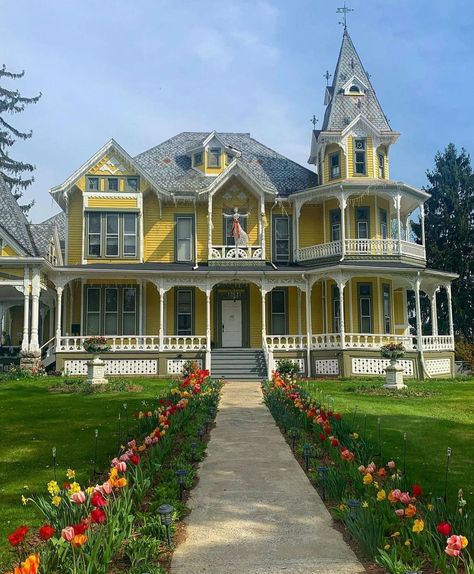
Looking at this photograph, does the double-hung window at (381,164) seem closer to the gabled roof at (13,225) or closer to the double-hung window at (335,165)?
the double-hung window at (335,165)

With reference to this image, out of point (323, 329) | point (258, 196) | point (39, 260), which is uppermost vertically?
point (258, 196)

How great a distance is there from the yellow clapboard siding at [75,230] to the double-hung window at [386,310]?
1351 centimetres

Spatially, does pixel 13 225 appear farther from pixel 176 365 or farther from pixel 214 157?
pixel 214 157

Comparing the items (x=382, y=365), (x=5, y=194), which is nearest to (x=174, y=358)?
(x=382, y=365)

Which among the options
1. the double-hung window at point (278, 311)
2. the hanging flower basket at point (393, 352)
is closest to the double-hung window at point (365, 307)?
the double-hung window at point (278, 311)

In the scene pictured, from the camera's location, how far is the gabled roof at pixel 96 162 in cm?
2414

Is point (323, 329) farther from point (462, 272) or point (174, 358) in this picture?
point (462, 272)

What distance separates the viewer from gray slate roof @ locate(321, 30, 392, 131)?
88.3ft

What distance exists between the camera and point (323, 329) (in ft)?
81.1

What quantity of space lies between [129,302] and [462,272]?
2124 centimetres

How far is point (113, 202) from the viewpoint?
24.7m

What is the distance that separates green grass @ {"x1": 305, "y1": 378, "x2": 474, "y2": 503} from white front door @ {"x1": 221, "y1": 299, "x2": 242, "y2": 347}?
6534mm

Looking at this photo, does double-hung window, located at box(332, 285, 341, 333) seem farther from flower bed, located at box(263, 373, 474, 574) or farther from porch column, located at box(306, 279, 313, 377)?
flower bed, located at box(263, 373, 474, 574)

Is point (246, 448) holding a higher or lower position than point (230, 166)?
lower
